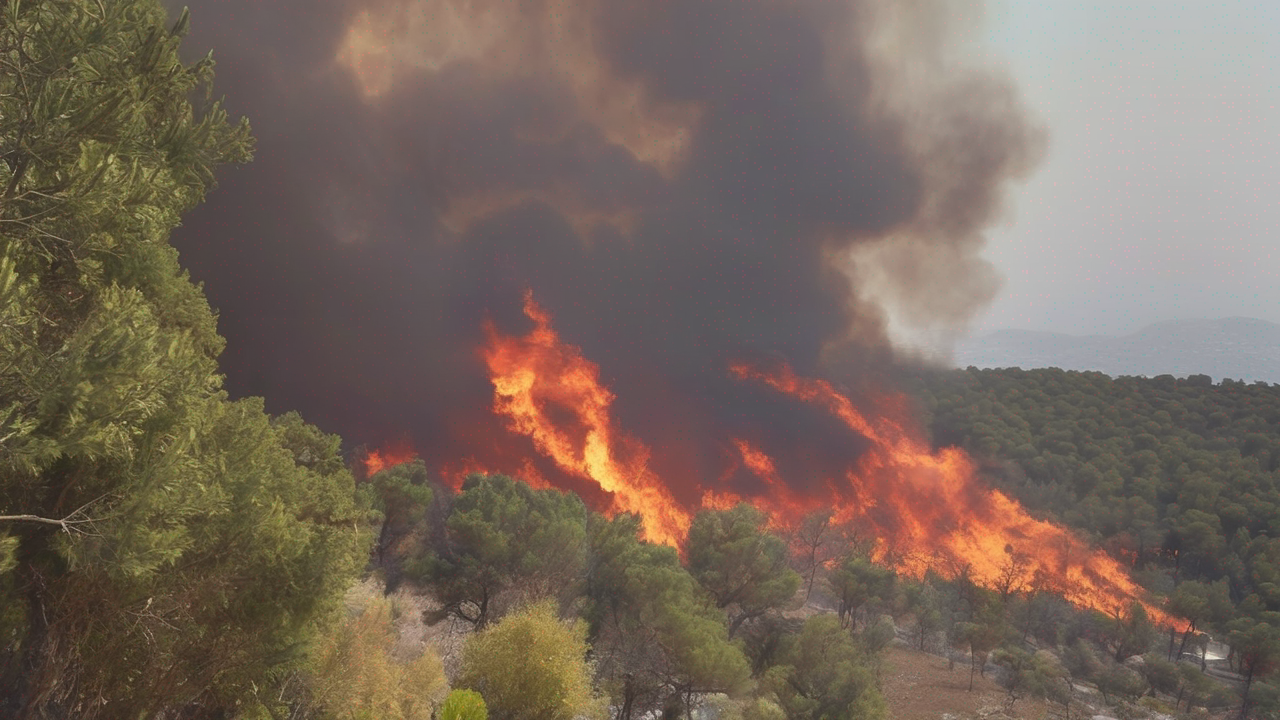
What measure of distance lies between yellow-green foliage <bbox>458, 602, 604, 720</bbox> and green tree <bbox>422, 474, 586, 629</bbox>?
8374mm

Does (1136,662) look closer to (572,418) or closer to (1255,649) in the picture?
(1255,649)

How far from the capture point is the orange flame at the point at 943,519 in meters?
57.2

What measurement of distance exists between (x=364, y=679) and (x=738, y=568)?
2405cm

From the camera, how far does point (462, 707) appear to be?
18281 millimetres

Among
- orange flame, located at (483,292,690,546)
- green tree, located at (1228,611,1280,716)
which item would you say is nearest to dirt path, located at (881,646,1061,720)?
green tree, located at (1228,611,1280,716)

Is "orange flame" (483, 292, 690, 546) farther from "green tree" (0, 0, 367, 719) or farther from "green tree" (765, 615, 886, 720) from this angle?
"green tree" (0, 0, 367, 719)

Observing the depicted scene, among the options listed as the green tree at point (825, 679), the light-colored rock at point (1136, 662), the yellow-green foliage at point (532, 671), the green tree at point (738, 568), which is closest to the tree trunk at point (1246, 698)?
the light-colored rock at point (1136, 662)

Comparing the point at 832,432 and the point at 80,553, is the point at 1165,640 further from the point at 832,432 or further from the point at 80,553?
the point at 80,553

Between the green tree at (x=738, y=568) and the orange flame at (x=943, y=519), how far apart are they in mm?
28202

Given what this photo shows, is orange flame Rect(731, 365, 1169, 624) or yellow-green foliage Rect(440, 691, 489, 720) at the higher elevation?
orange flame Rect(731, 365, 1169, 624)

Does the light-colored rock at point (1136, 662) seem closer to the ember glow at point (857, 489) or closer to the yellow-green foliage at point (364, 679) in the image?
the ember glow at point (857, 489)

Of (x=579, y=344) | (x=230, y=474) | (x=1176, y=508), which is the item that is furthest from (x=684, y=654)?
(x=1176, y=508)

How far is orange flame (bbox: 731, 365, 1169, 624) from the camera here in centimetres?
5725

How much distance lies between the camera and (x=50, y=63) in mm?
7750
